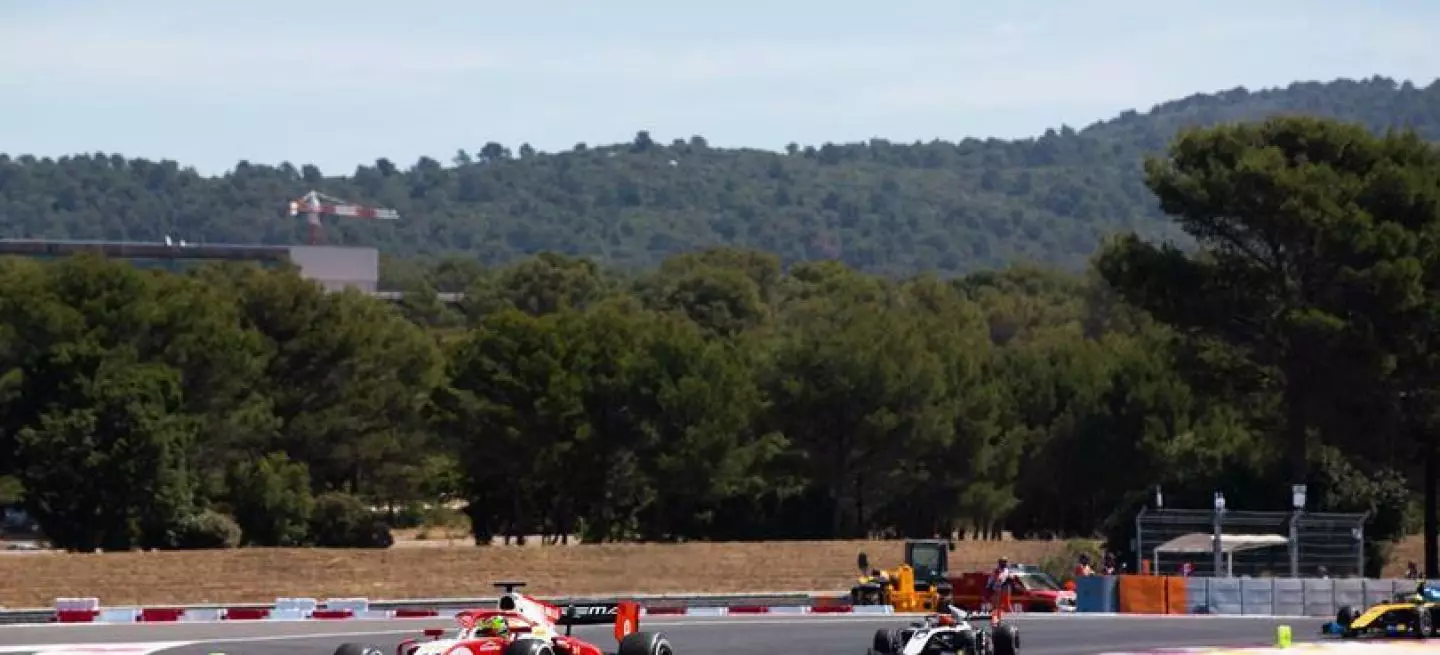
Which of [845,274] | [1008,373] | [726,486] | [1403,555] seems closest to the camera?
[1403,555]

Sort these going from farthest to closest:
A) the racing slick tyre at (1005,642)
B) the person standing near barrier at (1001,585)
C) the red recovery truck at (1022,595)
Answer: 1. the red recovery truck at (1022,595)
2. the person standing near barrier at (1001,585)
3. the racing slick tyre at (1005,642)

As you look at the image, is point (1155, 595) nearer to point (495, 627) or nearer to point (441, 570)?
point (441, 570)

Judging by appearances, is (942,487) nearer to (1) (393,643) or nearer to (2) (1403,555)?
(2) (1403,555)

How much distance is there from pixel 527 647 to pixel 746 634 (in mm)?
13113

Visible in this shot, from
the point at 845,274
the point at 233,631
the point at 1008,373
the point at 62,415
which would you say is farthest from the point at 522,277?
the point at 233,631

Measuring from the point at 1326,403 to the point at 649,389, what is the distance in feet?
72.5

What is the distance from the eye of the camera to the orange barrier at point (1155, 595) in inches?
1959

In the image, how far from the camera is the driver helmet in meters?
27.9

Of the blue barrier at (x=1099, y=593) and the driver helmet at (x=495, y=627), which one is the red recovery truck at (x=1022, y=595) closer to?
the blue barrier at (x=1099, y=593)

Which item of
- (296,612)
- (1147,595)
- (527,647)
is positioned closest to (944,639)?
(527,647)

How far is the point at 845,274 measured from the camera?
172 metres

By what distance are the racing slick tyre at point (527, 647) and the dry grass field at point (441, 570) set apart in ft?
89.5

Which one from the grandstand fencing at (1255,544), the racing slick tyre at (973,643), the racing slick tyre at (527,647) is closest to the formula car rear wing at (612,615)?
the racing slick tyre at (527,647)

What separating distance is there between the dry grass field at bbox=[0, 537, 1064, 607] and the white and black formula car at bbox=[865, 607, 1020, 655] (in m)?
26.3
